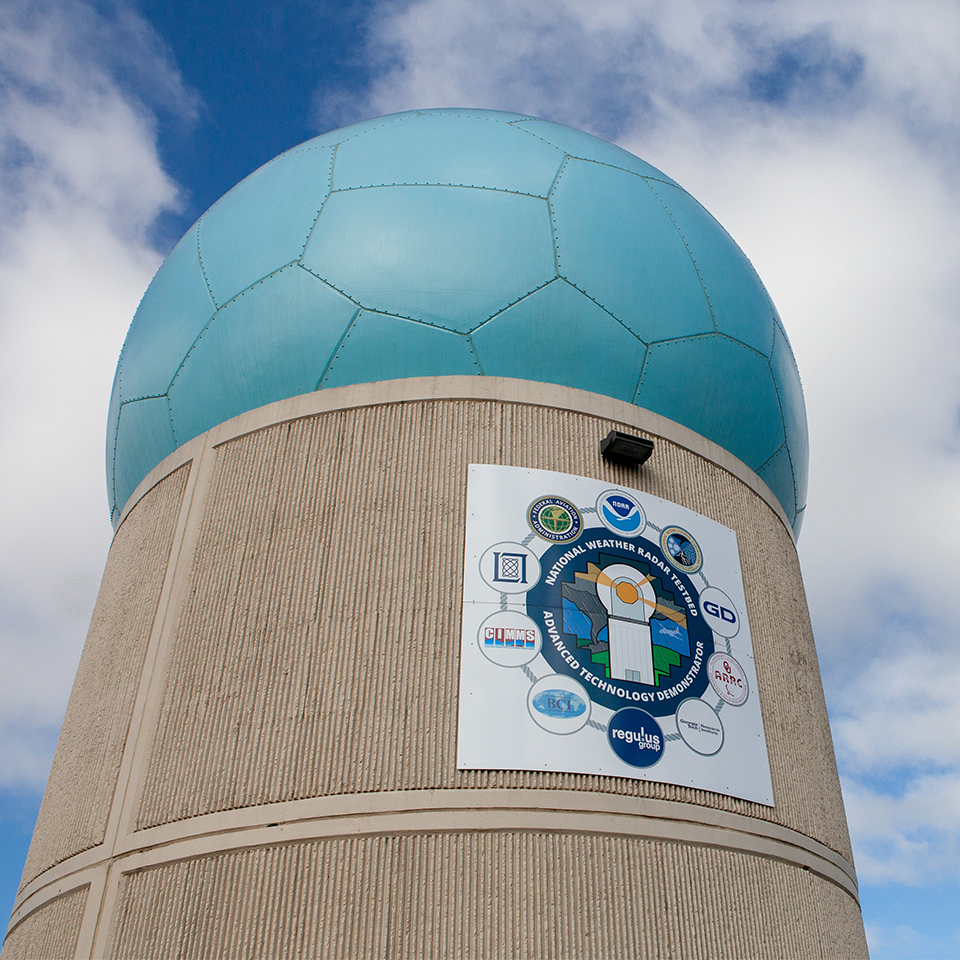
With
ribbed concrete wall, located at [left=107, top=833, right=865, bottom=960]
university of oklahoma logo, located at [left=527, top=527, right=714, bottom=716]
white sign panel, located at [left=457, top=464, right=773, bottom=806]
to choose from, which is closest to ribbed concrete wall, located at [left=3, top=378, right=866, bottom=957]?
ribbed concrete wall, located at [left=107, top=833, right=865, bottom=960]

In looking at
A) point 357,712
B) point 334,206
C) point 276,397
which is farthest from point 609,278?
point 357,712

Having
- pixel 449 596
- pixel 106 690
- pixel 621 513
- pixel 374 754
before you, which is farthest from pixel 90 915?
pixel 621 513

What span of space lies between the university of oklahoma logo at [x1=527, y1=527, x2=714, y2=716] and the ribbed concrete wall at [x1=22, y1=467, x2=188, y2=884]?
2854mm

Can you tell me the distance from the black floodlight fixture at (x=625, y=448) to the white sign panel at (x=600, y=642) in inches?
9.9

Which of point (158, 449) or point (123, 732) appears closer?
point (123, 732)

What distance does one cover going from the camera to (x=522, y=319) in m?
6.66

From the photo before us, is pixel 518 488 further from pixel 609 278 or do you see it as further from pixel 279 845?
pixel 279 845

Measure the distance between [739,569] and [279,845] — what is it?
3.69m

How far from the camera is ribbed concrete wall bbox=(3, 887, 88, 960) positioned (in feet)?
17.3

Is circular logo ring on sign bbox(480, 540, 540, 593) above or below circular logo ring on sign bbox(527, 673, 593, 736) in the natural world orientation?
above

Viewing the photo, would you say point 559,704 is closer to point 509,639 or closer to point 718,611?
point 509,639

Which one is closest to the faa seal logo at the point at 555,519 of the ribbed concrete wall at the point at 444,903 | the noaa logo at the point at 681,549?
the noaa logo at the point at 681,549

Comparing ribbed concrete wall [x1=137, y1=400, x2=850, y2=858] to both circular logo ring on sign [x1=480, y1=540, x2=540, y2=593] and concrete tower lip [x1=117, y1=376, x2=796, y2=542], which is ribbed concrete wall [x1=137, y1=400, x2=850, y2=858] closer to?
concrete tower lip [x1=117, y1=376, x2=796, y2=542]

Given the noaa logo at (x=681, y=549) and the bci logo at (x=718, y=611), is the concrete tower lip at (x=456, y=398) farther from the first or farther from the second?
the bci logo at (x=718, y=611)
